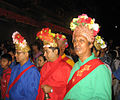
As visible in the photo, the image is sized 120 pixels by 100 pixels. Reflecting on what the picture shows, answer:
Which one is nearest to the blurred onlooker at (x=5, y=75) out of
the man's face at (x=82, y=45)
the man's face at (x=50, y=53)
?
the man's face at (x=50, y=53)

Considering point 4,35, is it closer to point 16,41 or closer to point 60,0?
point 16,41

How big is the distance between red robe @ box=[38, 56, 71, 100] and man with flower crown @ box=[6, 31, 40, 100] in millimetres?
194

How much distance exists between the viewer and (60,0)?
12070 mm

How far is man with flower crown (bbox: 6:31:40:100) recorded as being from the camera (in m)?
2.55

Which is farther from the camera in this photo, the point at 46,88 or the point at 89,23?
the point at 46,88

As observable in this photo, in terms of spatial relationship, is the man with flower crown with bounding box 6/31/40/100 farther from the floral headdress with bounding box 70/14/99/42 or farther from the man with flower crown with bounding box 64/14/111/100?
the floral headdress with bounding box 70/14/99/42

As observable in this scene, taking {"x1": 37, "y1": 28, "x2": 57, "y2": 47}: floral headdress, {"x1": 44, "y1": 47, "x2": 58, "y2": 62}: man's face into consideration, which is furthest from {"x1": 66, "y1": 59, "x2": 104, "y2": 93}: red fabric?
{"x1": 37, "y1": 28, "x2": 57, "y2": 47}: floral headdress

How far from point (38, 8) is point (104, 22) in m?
17.9

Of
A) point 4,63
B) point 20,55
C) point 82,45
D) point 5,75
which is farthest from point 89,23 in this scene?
point 4,63

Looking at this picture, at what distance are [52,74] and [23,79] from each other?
2.38 feet

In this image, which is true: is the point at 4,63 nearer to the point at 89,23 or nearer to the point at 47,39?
the point at 47,39

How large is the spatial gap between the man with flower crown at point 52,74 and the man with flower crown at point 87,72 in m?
0.63

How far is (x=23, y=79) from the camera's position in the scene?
265cm

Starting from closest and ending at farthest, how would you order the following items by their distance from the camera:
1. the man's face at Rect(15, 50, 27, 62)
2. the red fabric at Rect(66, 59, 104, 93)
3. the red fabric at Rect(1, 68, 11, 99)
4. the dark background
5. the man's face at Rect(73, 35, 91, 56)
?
the red fabric at Rect(66, 59, 104, 93), the man's face at Rect(73, 35, 91, 56), the man's face at Rect(15, 50, 27, 62), the red fabric at Rect(1, 68, 11, 99), the dark background
